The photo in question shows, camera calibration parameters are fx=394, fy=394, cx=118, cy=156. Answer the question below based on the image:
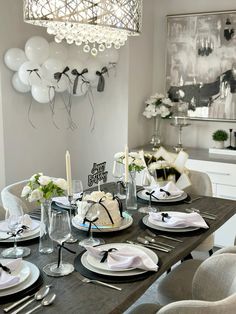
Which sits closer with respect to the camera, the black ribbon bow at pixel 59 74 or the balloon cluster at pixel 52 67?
the balloon cluster at pixel 52 67

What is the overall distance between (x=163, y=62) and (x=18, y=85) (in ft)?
5.34

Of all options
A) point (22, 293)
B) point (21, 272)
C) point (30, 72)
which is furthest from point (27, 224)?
point (30, 72)

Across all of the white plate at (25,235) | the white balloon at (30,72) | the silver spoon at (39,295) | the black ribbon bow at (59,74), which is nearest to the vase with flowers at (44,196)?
the white plate at (25,235)

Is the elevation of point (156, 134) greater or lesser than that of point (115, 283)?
greater

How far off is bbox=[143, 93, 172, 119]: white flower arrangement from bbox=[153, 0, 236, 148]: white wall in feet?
0.94

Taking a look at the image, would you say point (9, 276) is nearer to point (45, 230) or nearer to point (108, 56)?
point (45, 230)

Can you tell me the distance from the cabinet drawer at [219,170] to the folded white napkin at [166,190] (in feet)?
3.46

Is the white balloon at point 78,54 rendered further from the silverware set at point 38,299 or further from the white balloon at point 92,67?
the silverware set at point 38,299

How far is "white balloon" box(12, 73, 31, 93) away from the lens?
340 centimetres

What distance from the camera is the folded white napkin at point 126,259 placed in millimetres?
1520

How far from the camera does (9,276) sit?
4.60 feet

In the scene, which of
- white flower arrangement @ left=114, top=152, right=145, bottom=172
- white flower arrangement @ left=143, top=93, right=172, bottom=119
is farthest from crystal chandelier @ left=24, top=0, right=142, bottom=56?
white flower arrangement @ left=143, top=93, right=172, bottom=119

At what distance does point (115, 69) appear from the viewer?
3.90m

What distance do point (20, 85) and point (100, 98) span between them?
0.93 m
